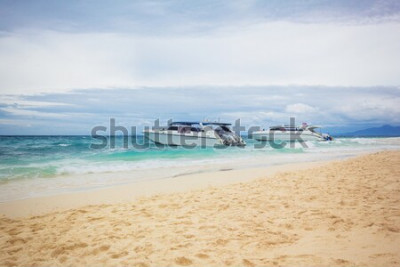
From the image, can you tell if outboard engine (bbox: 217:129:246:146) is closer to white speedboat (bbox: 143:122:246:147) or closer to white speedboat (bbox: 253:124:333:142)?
white speedboat (bbox: 143:122:246:147)

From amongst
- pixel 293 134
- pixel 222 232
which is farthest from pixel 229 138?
pixel 222 232

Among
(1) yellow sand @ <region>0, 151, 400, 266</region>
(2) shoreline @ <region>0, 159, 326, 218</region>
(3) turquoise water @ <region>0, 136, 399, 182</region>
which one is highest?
(1) yellow sand @ <region>0, 151, 400, 266</region>

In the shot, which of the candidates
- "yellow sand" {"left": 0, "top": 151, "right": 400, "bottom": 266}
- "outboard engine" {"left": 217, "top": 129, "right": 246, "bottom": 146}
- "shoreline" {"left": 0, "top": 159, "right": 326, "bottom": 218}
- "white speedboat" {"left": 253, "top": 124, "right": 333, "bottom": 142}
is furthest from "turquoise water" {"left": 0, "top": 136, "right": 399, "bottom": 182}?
"white speedboat" {"left": 253, "top": 124, "right": 333, "bottom": 142}

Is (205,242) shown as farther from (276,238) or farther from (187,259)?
(276,238)

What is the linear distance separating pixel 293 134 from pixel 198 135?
79.2 ft

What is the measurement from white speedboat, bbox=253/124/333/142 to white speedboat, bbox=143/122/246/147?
18755 mm

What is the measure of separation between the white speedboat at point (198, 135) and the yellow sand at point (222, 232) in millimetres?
23203

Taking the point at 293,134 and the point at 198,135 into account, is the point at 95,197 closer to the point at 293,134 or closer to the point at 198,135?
the point at 198,135

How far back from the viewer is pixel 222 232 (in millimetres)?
4738

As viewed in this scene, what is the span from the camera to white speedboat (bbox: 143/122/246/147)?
30.7 m

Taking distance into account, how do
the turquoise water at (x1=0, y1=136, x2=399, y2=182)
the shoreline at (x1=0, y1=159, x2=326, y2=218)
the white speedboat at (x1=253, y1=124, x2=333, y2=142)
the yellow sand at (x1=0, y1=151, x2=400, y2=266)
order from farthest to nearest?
the white speedboat at (x1=253, y1=124, x2=333, y2=142) < the turquoise water at (x1=0, y1=136, x2=399, y2=182) < the shoreline at (x1=0, y1=159, x2=326, y2=218) < the yellow sand at (x1=0, y1=151, x2=400, y2=266)

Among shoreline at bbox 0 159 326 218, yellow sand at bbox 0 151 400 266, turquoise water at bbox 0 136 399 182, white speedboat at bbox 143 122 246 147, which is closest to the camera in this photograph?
yellow sand at bbox 0 151 400 266

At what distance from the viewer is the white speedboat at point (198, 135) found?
30.7 metres

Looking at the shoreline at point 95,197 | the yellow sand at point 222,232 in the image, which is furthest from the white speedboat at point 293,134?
the yellow sand at point 222,232
